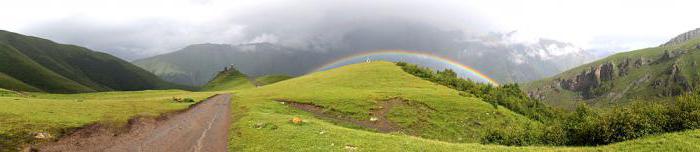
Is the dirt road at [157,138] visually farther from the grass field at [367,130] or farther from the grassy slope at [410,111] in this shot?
the grassy slope at [410,111]

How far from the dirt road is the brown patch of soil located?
1391 cm

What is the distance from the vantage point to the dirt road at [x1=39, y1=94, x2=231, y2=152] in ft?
99.6

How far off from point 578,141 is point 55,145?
3468 cm

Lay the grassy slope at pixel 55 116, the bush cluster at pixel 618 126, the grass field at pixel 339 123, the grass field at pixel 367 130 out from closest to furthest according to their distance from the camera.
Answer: the bush cluster at pixel 618 126 < the grass field at pixel 367 130 < the grass field at pixel 339 123 < the grassy slope at pixel 55 116

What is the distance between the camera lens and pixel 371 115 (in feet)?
182

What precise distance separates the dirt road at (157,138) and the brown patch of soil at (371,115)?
13.9 metres

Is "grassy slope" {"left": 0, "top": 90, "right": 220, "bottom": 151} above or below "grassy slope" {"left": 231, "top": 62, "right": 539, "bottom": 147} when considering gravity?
above

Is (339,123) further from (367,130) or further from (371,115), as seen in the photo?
(371,115)

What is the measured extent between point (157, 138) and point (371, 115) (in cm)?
2739

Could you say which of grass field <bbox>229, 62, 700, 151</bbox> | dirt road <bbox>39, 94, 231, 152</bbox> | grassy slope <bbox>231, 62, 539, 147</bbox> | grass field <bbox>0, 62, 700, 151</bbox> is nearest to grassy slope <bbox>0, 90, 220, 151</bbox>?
grass field <bbox>0, 62, 700, 151</bbox>

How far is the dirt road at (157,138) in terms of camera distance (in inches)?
1195

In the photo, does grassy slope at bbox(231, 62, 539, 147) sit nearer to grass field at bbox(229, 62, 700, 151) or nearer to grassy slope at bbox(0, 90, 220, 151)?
grass field at bbox(229, 62, 700, 151)

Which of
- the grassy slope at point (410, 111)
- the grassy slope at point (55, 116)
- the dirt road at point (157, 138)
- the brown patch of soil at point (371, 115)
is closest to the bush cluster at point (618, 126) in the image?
the grassy slope at point (410, 111)

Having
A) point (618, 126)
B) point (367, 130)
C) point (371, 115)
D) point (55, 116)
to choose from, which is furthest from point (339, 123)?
point (618, 126)
